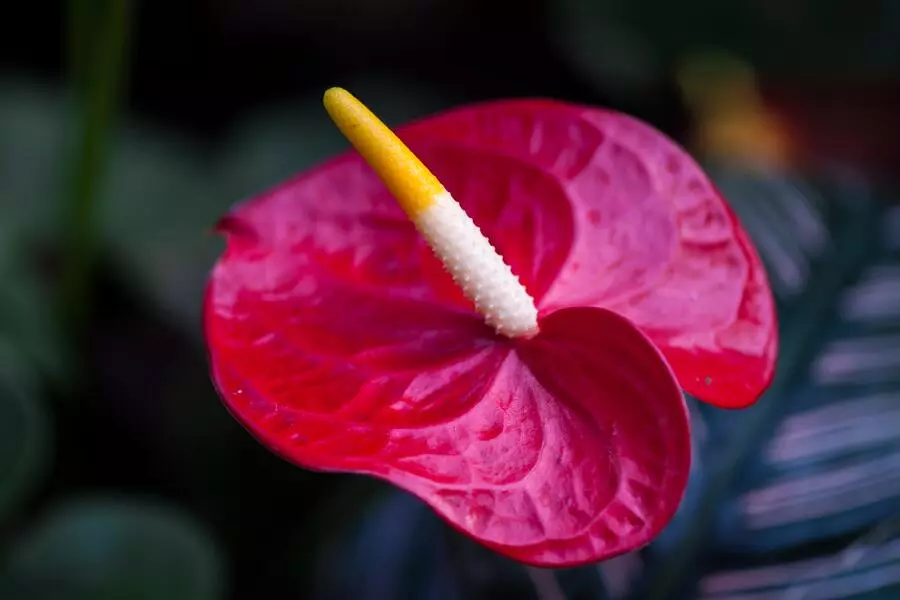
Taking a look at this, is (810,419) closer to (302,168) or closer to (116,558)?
(116,558)

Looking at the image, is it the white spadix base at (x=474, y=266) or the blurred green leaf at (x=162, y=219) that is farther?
the blurred green leaf at (x=162, y=219)

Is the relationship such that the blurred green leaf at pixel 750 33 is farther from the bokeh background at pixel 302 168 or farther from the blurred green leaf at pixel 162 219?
the blurred green leaf at pixel 162 219

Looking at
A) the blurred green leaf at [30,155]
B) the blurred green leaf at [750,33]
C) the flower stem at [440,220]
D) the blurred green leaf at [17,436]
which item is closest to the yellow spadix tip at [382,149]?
the flower stem at [440,220]

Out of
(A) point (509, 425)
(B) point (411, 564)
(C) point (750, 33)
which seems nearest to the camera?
(A) point (509, 425)

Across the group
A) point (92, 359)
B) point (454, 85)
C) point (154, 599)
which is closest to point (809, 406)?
point (154, 599)

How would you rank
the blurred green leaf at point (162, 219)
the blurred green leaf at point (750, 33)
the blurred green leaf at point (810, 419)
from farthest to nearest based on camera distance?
the blurred green leaf at point (750, 33) → the blurred green leaf at point (162, 219) → the blurred green leaf at point (810, 419)

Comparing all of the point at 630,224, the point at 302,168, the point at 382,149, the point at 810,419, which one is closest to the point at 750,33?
the point at 302,168

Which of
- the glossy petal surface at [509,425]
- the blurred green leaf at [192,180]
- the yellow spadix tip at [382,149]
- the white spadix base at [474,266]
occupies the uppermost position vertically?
the yellow spadix tip at [382,149]

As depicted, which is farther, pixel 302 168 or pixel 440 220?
pixel 302 168
